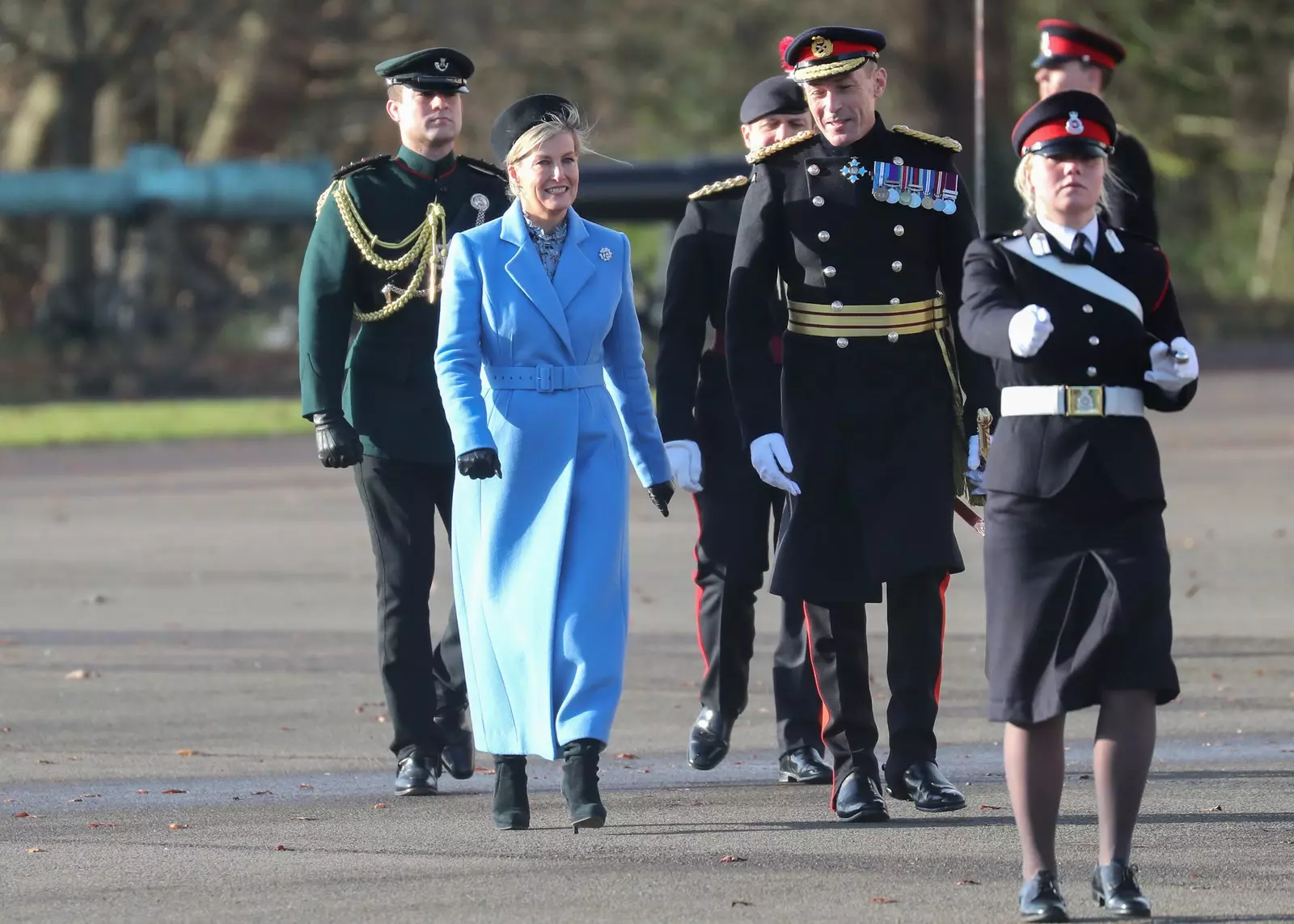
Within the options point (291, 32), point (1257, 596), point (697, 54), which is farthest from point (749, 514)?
point (697, 54)

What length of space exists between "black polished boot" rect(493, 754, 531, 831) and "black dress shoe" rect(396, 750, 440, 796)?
0.63 metres

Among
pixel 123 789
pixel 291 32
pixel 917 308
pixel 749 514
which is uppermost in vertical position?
pixel 291 32

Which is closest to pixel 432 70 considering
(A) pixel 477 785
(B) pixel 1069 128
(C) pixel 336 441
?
(C) pixel 336 441

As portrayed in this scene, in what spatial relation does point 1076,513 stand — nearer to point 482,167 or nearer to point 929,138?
point 929,138

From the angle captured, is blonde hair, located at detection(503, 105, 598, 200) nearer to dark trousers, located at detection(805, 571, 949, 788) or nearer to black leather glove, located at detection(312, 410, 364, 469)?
black leather glove, located at detection(312, 410, 364, 469)

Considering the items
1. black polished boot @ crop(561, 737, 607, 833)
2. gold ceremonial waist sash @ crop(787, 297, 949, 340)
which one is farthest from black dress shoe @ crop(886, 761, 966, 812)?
gold ceremonial waist sash @ crop(787, 297, 949, 340)

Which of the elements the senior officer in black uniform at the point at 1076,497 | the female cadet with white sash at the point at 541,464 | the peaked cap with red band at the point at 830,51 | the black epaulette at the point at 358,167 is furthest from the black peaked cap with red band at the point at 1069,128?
the black epaulette at the point at 358,167

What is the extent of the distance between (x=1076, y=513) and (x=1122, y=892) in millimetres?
778

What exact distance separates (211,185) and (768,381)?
27.5 meters

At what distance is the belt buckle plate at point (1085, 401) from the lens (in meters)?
5.48

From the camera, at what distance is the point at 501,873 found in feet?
19.7

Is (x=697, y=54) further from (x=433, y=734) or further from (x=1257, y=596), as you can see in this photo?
(x=433, y=734)

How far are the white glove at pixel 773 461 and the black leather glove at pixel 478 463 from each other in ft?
2.50

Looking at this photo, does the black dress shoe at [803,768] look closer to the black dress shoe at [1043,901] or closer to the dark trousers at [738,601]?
the dark trousers at [738,601]
